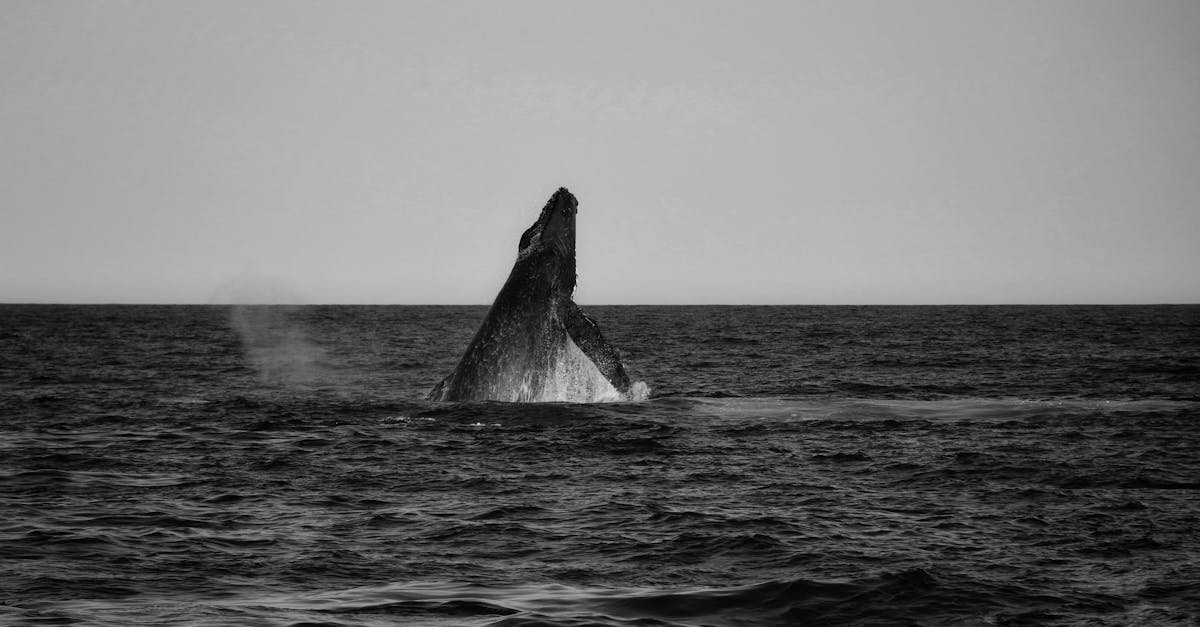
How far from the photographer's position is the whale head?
76.1 ft

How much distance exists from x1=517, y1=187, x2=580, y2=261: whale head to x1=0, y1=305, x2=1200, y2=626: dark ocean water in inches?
126

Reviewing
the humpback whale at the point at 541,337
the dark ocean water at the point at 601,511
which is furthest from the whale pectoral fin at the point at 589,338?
the dark ocean water at the point at 601,511

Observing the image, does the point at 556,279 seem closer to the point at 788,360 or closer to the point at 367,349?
the point at 788,360

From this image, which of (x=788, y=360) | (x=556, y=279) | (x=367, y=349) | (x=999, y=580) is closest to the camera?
(x=999, y=580)

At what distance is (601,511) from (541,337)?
30.4 feet

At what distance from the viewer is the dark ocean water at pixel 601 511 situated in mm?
9711

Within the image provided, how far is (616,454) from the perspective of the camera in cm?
1800

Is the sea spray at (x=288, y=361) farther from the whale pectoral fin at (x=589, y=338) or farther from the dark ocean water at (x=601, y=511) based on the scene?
the whale pectoral fin at (x=589, y=338)

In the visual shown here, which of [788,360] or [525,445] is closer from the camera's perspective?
[525,445]

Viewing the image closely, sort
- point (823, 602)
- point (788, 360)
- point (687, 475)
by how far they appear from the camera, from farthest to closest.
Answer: point (788, 360) → point (687, 475) → point (823, 602)

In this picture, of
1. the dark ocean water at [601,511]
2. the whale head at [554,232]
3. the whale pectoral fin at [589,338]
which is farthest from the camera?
the whale head at [554,232]

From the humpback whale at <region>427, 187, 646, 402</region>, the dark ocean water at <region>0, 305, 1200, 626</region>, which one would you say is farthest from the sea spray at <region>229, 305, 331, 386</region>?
the humpback whale at <region>427, 187, 646, 402</region>

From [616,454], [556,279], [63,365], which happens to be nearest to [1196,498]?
[616,454]

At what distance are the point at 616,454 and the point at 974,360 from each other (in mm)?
30453
